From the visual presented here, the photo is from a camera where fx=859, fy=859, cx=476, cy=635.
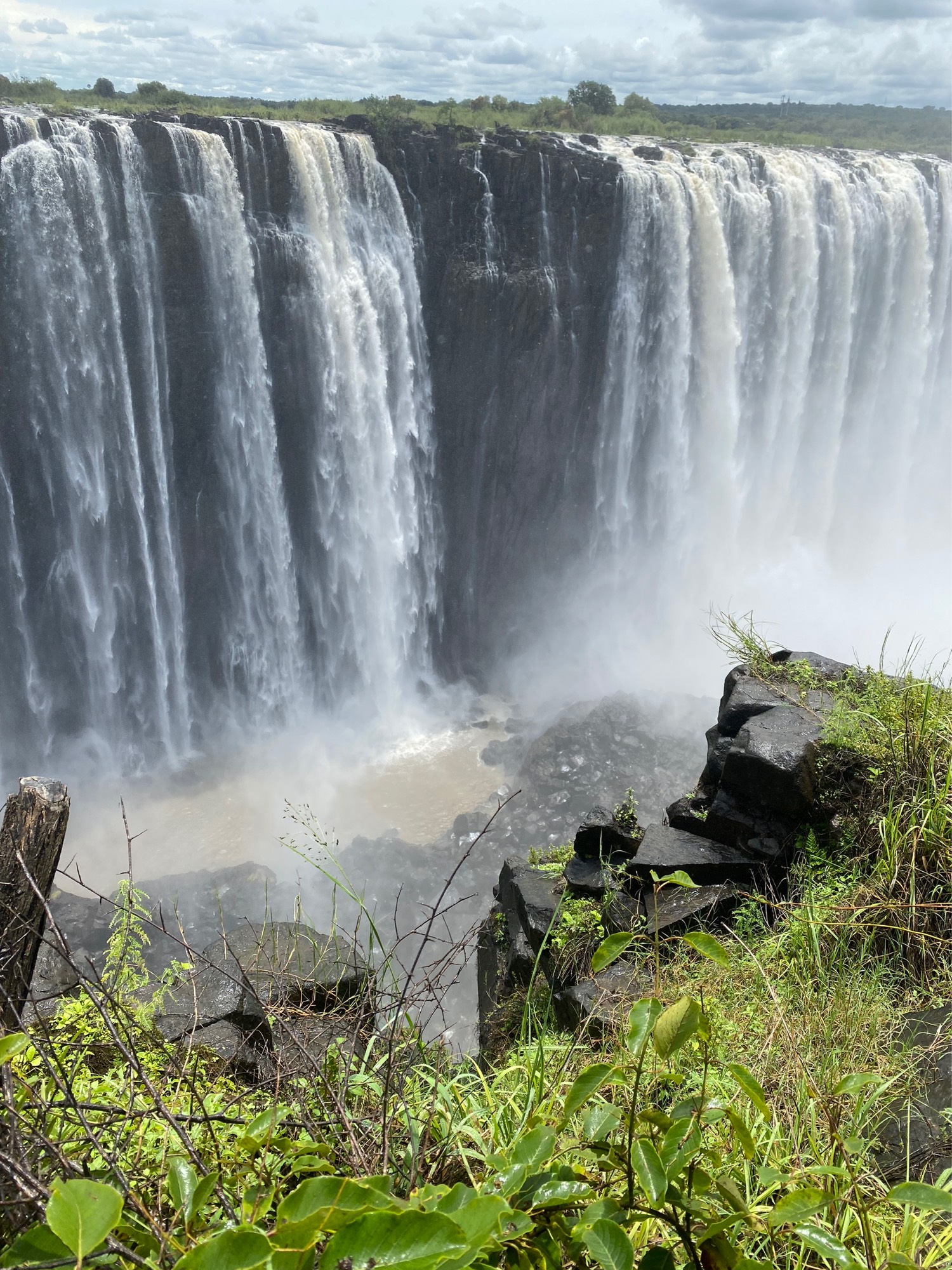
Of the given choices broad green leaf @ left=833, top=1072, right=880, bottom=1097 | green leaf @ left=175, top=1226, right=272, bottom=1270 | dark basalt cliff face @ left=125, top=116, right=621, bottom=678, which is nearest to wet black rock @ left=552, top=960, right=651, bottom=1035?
broad green leaf @ left=833, top=1072, right=880, bottom=1097

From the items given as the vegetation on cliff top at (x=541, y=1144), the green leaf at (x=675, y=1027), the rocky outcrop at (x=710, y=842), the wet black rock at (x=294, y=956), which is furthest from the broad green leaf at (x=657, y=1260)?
the rocky outcrop at (x=710, y=842)

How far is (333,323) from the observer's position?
1277 cm

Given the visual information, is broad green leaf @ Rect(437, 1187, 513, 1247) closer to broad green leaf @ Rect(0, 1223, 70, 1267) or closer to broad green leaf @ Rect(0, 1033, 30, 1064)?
broad green leaf @ Rect(0, 1223, 70, 1267)

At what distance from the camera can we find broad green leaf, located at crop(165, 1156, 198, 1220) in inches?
40.6

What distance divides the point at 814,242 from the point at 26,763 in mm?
15447

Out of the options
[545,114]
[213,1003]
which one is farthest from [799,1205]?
[545,114]

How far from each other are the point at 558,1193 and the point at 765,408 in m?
17.4

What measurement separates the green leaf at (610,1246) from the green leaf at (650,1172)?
0.27 feet

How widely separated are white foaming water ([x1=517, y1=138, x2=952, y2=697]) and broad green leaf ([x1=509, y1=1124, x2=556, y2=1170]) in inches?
517

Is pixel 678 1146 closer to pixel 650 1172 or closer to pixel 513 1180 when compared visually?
pixel 650 1172

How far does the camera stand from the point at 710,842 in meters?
4.96

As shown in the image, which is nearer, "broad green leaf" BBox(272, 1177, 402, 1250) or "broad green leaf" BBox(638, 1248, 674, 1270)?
"broad green leaf" BBox(272, 1177, 402, 1250)

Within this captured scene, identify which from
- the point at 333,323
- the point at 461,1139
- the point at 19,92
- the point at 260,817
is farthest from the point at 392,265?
the point at 461,1139

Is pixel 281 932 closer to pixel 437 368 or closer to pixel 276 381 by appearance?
pixel 276 381
